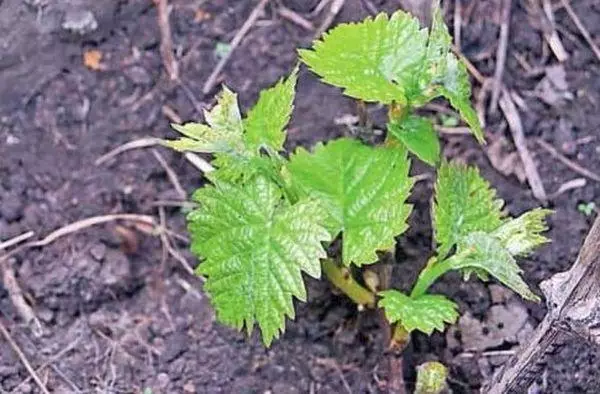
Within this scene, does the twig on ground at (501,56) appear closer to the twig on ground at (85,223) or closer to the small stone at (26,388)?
the twig on ground at (85,223)

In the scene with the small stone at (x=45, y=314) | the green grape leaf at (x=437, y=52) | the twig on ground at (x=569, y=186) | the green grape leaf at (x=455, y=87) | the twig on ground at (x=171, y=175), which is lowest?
the small stone at (x=45, y=314)

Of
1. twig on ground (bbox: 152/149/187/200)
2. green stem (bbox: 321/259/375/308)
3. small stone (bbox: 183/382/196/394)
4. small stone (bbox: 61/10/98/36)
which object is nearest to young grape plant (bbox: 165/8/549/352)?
green stem (bbox: 321/259/375/308)

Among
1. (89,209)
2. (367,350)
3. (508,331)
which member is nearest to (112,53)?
(89,209)

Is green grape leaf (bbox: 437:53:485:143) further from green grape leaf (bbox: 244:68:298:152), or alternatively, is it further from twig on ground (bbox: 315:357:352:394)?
twig on ground (bbox: 315:357:352:394)

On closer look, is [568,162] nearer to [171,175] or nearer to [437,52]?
[437,52]

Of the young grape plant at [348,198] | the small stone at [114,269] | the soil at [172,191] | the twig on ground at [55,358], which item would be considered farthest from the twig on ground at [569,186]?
the twig on ground at [55,358]

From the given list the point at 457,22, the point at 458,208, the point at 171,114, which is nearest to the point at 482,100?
the point at 457,22
